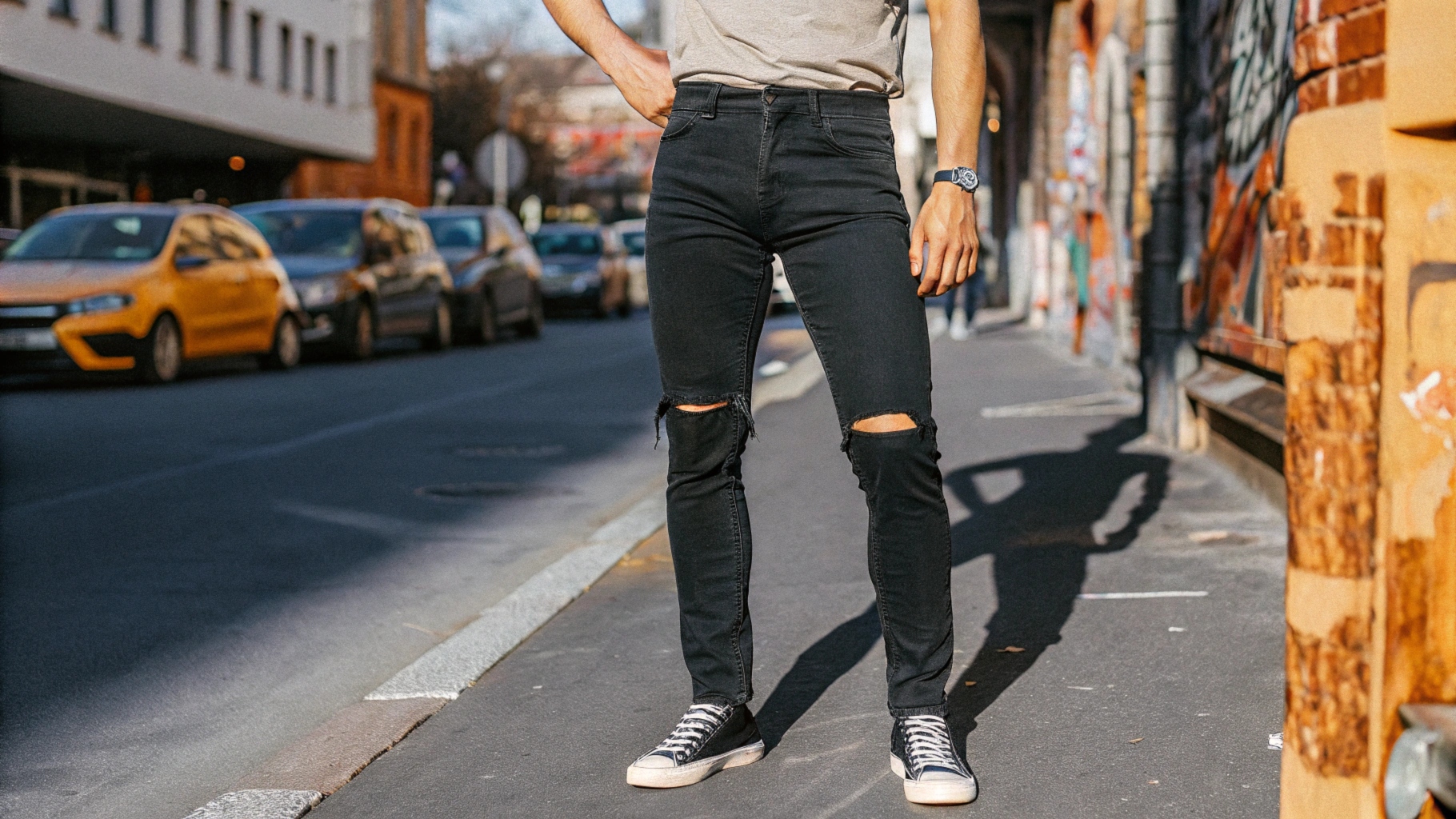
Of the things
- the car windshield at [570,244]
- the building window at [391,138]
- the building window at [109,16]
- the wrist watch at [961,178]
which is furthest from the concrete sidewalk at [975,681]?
the building window at [391,138]

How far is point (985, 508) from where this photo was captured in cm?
706

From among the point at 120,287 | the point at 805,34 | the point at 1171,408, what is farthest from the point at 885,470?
the point at 120,287

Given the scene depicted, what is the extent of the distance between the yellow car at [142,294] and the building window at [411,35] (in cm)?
3779

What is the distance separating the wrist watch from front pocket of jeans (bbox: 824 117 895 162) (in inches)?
4.4

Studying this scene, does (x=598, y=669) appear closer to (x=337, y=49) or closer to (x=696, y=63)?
(x=696, y=63)

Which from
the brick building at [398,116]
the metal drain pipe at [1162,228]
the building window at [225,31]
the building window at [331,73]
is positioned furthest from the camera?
the brick building at [398,116]

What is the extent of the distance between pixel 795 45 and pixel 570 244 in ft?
93.6

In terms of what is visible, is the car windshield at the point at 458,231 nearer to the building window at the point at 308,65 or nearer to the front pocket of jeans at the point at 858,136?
the building window at the point at 308,65

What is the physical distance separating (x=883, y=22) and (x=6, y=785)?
2.32 meters

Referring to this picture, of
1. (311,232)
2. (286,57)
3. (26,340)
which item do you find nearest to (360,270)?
(311,232)

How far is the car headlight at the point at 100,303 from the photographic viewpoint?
14.3 metres

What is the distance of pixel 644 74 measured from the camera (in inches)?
140

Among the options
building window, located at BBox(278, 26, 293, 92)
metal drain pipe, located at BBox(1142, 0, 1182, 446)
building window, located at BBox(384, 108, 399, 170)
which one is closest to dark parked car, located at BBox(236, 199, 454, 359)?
metal drain pipe, located at BBox(1142, 0, 1182, 446)

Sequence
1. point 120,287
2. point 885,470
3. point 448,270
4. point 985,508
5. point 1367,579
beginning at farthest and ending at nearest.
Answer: point 448,270
point 120,287
point 985,508
point 885,470
point 1367,579
